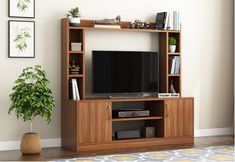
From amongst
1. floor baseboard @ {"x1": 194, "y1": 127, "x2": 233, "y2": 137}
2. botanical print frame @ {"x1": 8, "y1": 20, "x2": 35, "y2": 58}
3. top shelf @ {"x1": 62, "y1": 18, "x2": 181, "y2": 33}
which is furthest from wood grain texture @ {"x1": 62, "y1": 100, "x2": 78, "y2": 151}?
floor baseboard @ {"x1": 194, "y1": 127, "x2": 233, "y2": 137}

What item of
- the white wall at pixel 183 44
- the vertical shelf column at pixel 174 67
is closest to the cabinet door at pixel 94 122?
the white wall at pixel 183 44

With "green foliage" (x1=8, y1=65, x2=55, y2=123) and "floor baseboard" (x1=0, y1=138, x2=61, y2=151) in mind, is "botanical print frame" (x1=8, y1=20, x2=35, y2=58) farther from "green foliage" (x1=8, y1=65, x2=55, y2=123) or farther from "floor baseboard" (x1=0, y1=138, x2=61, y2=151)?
"floor baseboard" (x1=0, y1=138, x2=61, y2=151)

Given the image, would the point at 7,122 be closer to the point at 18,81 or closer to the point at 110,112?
the point at 18,81

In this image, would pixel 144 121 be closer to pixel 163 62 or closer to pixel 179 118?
pixel 179 118

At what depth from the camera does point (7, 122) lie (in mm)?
6363

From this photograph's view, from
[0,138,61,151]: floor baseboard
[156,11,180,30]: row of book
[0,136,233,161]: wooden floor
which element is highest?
[156,11,180,30]: row of book

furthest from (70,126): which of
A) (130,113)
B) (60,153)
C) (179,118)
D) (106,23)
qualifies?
(179,118)

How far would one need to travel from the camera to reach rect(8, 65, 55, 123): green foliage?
598cm

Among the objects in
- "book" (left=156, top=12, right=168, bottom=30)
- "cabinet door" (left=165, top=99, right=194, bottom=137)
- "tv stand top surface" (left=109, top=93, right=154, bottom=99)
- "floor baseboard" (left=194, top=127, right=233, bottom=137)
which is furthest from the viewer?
"floor baseboard" (left=194, top=127, right=233, bottom=137)

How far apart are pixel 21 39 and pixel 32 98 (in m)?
0.87

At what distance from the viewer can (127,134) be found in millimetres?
6730

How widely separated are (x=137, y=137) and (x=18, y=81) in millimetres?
1788

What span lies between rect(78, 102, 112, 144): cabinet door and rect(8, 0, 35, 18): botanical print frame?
134 cm

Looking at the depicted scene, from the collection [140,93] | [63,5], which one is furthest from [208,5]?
[63,5]
